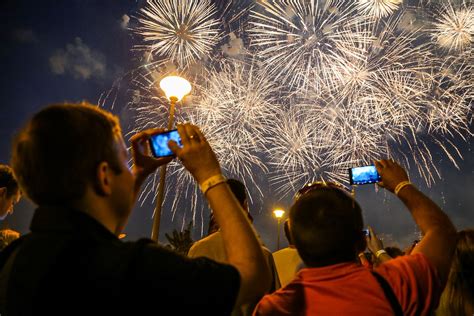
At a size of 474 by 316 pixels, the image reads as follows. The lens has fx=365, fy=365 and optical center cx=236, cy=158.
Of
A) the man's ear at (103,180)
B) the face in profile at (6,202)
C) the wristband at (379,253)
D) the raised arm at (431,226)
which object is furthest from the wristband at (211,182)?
the face in profile at (6,202)

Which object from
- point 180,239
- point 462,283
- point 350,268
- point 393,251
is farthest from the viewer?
point 180,239

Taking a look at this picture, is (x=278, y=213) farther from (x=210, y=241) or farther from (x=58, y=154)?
(x=58, y=154)

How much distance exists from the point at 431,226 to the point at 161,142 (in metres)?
1.84

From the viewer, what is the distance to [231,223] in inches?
62.1

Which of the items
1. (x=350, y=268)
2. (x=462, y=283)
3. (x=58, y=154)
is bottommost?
(x=462, y=283)

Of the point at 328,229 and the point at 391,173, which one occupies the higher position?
the point at 391,173

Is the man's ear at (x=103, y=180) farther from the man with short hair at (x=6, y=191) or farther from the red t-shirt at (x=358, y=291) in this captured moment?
the man with short hair at (x=6, y=191)

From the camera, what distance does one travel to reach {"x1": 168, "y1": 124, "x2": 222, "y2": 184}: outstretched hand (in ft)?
5.79

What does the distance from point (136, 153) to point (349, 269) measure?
1.53 metres

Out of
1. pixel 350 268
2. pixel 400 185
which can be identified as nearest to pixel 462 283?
pixel 400 185

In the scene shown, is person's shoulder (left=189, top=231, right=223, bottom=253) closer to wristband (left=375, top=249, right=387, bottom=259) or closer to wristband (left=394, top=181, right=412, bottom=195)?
wristband (left=394, top=181, right=412, bottom=195)

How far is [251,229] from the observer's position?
1.58 m

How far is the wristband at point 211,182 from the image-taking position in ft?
5.60

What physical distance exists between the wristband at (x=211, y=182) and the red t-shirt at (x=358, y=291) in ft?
3.31
